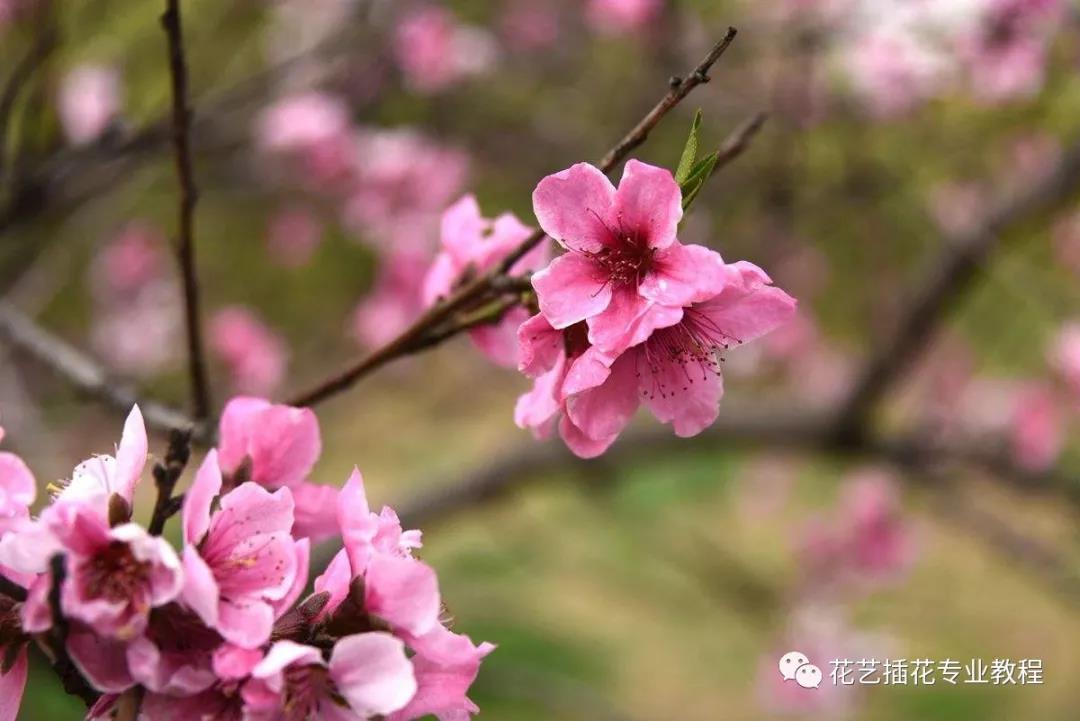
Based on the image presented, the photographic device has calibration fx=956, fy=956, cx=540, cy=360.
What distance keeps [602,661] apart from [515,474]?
6.26 ft

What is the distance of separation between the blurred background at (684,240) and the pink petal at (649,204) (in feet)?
1.67

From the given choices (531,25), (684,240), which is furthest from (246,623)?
(531,25)

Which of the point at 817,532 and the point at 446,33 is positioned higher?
the point at 446,33

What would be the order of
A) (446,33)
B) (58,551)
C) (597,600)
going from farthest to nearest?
(597,600) < (446,33) < (58,551)

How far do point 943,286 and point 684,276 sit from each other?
4.01 ft

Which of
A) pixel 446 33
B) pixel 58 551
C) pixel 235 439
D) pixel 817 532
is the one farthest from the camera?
pixel 817 532

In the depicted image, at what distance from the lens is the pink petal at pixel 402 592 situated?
406mm

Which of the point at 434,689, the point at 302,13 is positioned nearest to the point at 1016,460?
the point at 434,689

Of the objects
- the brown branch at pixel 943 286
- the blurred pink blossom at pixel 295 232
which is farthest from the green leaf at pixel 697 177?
the blurred pink blossom at pixel 295 232

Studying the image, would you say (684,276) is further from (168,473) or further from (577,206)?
(168,473)

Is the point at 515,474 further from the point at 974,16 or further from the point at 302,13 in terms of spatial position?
the point at 302,13

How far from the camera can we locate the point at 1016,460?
1703mm

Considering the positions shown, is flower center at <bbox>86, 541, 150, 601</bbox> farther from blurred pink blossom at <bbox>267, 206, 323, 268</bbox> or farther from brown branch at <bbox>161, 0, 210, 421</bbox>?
blurred pink blossom at <bbox>267, 206, 323, 268</bbox>

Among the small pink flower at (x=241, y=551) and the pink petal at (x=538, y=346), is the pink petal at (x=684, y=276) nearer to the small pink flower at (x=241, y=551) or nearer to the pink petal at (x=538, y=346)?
the pink petal at (x=538, y=346)
